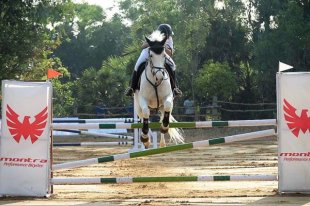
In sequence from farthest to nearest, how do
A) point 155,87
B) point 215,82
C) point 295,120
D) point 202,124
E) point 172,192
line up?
point 215,82 → point 155,87 → point 172,192 → point 202,124 → point 295,120

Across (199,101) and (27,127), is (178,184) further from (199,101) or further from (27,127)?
(199,101)

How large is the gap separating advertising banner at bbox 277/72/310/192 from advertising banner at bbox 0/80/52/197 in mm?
2923

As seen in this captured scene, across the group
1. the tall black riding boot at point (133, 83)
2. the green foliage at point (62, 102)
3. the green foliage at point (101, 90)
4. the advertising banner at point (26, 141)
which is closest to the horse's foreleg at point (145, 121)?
the tall black riding boot at point (133, 83)

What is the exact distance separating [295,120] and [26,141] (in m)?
3.37

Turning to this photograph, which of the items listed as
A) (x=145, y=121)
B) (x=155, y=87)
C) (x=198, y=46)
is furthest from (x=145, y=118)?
(x=198, y=46)

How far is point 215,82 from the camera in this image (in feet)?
105

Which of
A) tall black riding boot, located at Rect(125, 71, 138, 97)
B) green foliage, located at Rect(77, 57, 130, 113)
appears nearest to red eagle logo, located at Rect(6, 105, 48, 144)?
tall black riding boot, located at Rect(125, 71, 138, 97)

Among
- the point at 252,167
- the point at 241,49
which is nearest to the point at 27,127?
the point at 252,167

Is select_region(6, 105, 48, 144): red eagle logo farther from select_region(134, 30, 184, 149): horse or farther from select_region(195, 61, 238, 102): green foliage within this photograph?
select_region(195, 61, 238, 102): green foliage

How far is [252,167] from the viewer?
43.8 ft

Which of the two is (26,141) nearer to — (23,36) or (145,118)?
(145,118)

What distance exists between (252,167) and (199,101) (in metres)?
20.1

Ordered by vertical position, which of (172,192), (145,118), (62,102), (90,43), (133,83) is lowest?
(172,192)

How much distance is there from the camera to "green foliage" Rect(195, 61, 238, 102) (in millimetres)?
31562
